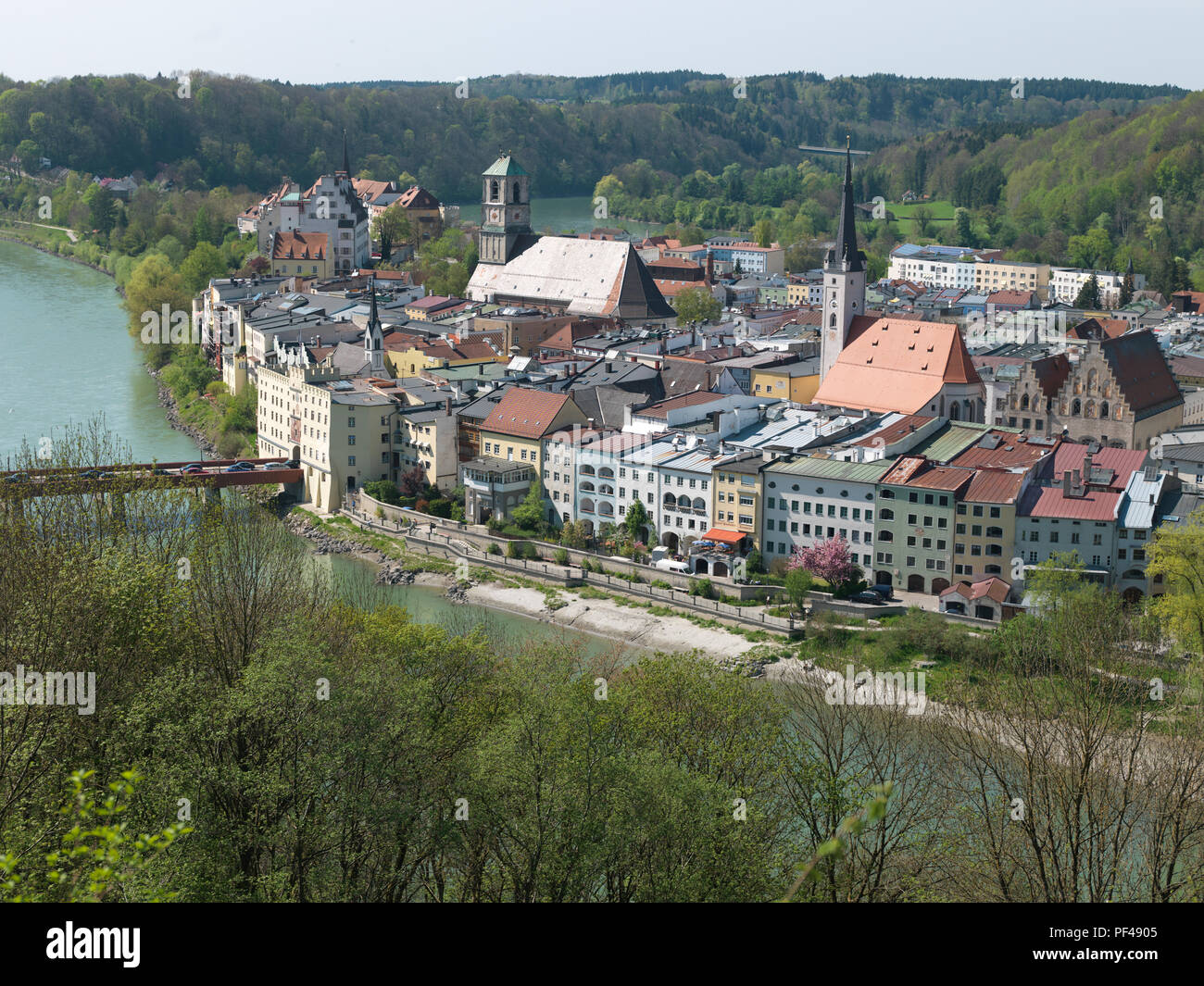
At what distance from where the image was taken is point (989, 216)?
6538cm

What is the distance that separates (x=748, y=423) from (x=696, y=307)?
15.4 m

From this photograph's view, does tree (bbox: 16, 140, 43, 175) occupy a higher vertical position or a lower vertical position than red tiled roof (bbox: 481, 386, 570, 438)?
higher

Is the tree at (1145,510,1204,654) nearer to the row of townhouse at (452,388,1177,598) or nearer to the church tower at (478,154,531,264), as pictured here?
the row of townhouse at (452,388,1177,598)

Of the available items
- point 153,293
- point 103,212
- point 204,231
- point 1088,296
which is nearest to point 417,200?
point 204,231

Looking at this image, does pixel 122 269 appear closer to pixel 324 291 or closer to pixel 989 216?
pixel 324 291

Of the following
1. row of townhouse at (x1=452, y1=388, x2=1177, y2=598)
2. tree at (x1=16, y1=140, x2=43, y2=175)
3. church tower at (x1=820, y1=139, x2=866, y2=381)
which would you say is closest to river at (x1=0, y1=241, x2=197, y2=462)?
row of townhouse at (x1=452, y1=388, x2=1177, y2=598)

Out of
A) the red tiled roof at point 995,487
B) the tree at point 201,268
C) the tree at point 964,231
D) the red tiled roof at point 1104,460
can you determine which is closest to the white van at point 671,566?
the red tiled roof at point 995,487

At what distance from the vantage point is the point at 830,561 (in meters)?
20.6

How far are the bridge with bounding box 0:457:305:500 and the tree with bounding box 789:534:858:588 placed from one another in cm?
779

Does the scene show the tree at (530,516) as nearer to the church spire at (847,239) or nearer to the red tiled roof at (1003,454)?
the red tiled roof at (1003,454)

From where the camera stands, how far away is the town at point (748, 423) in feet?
67.4

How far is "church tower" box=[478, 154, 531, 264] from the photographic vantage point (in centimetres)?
4344

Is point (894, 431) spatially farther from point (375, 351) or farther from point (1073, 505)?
point (375, 351)

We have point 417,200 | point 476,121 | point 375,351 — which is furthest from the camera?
point 476,121
